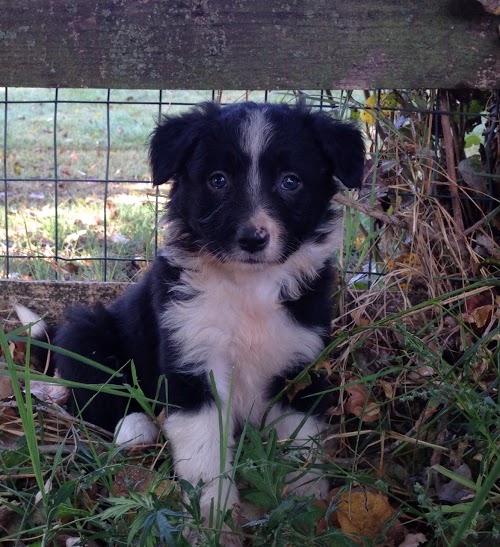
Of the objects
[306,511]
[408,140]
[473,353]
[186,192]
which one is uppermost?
[408,140]

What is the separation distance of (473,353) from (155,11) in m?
1.71

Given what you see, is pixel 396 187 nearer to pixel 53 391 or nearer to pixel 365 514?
pixel 365 514

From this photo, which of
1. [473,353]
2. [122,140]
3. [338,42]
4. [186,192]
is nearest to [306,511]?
[473,353]

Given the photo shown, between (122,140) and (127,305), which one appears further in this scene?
(122,140)

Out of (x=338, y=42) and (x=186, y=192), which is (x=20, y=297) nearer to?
(x=186, y=192)

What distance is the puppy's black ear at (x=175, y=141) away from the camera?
2.75 meters

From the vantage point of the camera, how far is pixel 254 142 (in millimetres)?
2621

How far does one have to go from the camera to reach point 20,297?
12.1ft

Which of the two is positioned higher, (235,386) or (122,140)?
(122,140)

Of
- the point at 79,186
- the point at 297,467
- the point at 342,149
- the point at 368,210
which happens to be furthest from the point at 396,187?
the point at 79,186

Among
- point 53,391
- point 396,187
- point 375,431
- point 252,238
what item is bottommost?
point 53,391

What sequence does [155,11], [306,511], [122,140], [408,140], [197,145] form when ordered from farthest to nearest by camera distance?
[122,140] < [408,140] < [155,11] < [197,145] < [306,511]

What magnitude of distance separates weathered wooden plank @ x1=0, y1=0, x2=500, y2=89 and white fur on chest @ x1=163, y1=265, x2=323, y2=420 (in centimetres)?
81

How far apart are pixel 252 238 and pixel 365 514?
2.93 feet
